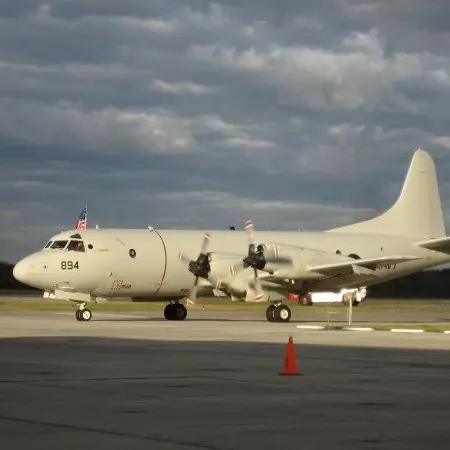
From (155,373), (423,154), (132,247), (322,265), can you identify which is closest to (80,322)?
(132,247)

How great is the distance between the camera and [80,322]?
172ft

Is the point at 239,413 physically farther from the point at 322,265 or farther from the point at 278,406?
the point at 322,265

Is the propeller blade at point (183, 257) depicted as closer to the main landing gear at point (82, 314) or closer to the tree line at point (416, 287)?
the main landing gear at point (82, 314)

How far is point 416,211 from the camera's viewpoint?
6606cm

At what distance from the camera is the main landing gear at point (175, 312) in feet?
192

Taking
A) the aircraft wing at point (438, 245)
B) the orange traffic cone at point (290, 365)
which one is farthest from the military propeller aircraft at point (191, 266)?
the orange traffic cone at point (290, 365)

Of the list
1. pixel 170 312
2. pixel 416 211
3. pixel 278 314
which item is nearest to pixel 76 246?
pixel 170 312

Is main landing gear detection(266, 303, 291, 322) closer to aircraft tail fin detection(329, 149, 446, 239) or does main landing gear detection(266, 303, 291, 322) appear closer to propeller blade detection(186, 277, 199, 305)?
propeller blade detection(186, 277, 199, 305)

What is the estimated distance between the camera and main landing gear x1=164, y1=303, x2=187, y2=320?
58.5m

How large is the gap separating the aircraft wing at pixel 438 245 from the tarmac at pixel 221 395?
2622cm

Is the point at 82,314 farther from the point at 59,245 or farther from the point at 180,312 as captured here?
the point at 180,312

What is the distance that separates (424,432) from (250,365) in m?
11.7

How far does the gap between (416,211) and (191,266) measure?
16946 mm

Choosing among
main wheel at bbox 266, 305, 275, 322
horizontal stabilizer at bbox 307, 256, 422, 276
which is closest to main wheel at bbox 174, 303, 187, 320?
main wheel at bbox 266, 305, 275, 322
